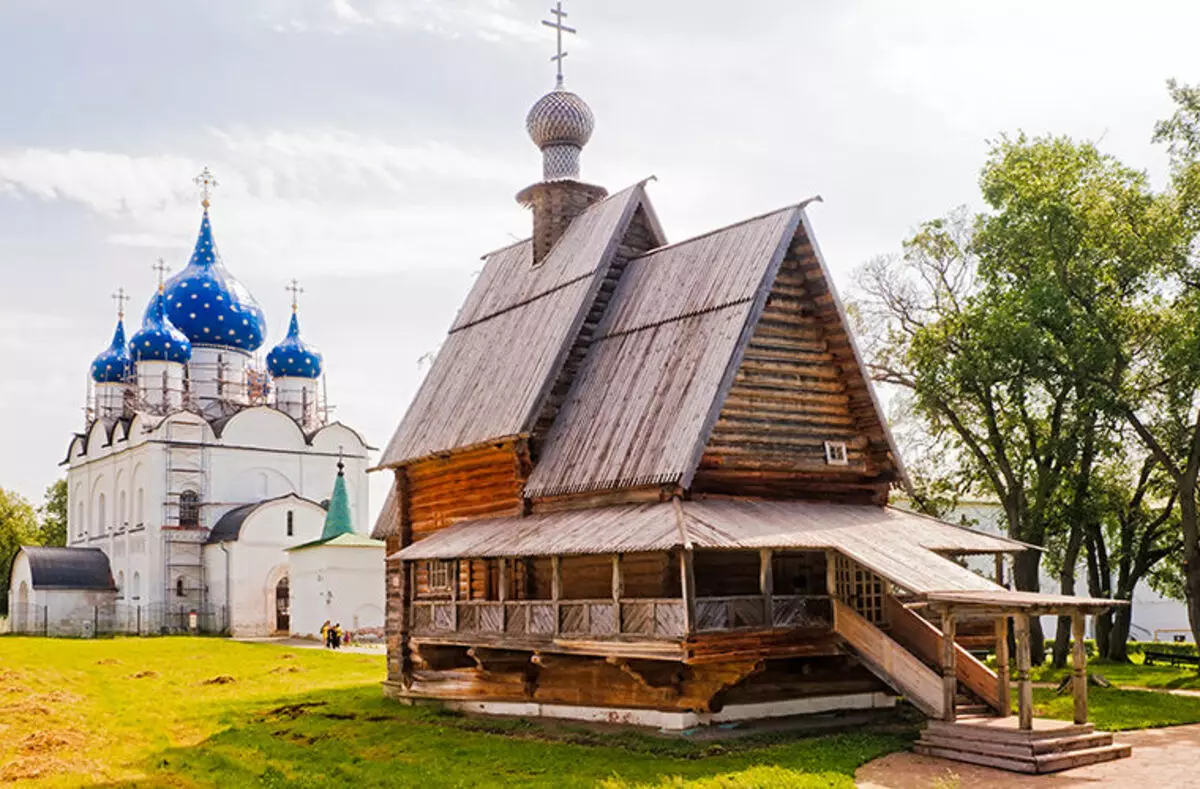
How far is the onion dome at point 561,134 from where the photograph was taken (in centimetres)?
2580

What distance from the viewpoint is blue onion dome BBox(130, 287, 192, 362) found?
58.3 metres

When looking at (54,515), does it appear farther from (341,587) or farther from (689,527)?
(689,527)

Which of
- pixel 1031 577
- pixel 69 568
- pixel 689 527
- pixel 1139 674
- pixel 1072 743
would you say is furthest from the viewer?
pixel 69 568

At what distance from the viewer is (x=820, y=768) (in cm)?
1505

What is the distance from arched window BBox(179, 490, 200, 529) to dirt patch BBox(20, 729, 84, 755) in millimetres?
37821

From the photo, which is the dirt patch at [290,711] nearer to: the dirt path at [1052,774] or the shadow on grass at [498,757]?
the shadow on grass at [498,757]

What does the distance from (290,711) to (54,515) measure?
215ft

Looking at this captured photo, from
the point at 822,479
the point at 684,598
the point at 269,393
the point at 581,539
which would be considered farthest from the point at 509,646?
the point at 269,393

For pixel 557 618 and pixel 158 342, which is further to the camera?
pixel 158 342

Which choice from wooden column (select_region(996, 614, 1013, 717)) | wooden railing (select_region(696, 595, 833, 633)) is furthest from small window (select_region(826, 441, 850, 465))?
wooden column (select_region(996, 614, 1013, 717))

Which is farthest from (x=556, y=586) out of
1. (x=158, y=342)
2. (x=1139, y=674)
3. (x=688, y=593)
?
(x=158, y=342)

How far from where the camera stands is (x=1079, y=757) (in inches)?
586

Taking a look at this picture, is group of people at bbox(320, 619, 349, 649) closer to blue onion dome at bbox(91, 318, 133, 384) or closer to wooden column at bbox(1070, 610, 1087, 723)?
blue onion dome at bbox(91, 318, 133, 384)

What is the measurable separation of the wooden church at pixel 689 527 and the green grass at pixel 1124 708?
5.95ft
